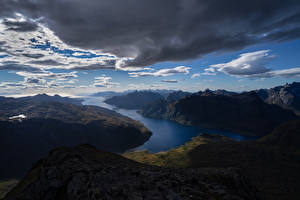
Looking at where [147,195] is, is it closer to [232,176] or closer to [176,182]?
[176,182]

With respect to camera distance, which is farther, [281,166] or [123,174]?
[281,166]

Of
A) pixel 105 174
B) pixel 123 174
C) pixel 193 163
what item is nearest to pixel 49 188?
pixel 105 174

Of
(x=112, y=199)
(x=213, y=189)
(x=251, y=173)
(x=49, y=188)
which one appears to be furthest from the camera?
(x=251, y=173)

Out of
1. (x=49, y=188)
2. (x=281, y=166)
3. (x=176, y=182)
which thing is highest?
(x=176, y=182)

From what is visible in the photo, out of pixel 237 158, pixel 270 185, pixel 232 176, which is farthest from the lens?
pixel 237 158

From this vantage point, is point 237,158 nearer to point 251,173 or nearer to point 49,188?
point 251,173

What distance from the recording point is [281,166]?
17725 centimetres

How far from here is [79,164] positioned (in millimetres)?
24984

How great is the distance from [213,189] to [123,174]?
11.7 m

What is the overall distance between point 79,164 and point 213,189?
66.9ft

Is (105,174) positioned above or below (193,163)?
above

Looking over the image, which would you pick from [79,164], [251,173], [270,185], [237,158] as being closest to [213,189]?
[79,164]

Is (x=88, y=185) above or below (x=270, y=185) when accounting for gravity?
above

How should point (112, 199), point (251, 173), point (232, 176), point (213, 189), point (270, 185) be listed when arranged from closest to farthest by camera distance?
1. point (112, 199)
2. point (213, 189)
3. point (232, 176)
4. point (270, 185)
5. point (251, 173)
